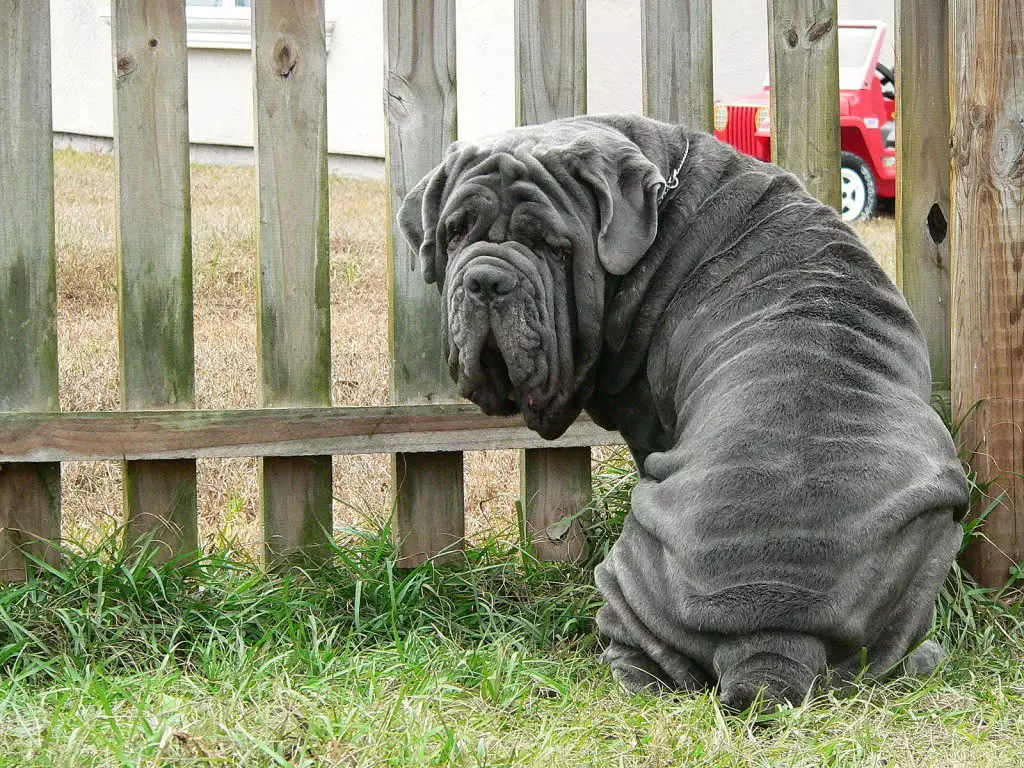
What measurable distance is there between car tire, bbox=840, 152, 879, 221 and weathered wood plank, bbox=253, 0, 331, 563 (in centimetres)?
842

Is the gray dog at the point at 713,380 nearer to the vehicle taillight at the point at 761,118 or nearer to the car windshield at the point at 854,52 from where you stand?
the vehicle taillight at the point at 761,118

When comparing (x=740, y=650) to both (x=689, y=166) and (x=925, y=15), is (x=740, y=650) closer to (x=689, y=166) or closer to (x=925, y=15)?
(x=689, y=166)

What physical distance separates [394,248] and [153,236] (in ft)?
2.57

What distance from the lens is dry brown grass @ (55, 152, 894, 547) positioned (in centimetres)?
484

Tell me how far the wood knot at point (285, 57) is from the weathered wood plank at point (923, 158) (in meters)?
2.11

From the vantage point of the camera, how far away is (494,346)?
3369mm

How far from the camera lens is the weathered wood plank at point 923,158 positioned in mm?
4355

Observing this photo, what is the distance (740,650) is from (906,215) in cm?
217

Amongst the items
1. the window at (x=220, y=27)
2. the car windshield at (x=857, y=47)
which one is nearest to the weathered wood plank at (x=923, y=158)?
the car windshield at (x=857, y=47)

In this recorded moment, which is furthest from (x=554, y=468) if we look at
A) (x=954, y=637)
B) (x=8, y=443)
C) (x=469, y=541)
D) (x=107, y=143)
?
(x=107, y=143)

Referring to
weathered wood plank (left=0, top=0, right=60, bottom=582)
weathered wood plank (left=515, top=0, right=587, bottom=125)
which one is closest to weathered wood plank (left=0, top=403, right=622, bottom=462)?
weathered wood plank (left=0, top=0, right=60, bottom=582)

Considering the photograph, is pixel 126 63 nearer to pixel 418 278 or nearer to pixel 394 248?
pixel 394 248

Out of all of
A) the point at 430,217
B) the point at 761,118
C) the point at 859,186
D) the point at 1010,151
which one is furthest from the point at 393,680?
the point at 859,186

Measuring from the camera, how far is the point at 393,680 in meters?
3.06
